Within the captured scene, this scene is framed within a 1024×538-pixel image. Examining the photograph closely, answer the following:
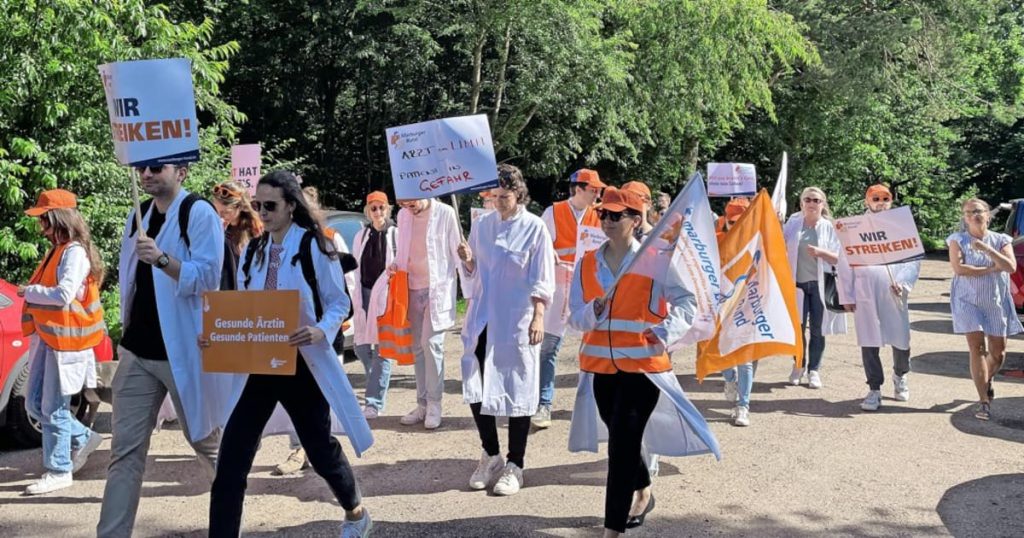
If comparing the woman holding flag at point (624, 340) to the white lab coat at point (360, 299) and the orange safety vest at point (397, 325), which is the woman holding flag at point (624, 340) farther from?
the white lab coat at point (360, 299)

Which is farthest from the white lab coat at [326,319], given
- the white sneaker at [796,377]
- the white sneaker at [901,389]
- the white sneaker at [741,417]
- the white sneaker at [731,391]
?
the white sneaker at [796,377]

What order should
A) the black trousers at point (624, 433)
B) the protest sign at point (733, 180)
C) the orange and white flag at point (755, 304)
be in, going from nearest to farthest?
the black trousers at point (624, 433) → the orange and white flag at point (755, 304) → the protest sign at point (733, 180)

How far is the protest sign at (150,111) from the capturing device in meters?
4.30

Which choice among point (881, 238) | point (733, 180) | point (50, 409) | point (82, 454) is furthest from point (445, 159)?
point (733, 180)

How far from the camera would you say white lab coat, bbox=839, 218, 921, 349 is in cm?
815

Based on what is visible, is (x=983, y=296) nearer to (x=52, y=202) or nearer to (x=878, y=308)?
(x=878, y=308)

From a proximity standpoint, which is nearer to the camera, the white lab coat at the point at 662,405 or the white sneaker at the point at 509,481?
the white lab coat at the point at 662,405

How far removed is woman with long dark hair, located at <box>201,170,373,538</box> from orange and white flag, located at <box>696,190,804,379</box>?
8.60ft

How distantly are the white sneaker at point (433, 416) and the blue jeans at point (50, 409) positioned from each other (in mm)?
2559

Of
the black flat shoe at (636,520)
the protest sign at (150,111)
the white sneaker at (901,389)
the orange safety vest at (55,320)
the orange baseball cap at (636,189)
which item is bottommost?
the white sneaker at (901,389)

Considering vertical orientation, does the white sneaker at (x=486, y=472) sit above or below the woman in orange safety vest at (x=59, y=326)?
below

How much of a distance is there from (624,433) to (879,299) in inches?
180

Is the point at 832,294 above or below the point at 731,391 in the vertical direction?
above

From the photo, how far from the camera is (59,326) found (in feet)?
19.4
